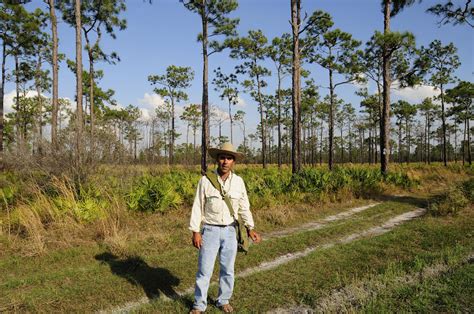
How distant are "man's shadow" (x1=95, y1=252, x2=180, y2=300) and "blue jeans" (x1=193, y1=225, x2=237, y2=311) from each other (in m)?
0.90

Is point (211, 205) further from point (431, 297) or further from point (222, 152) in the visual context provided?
point (431, 297)

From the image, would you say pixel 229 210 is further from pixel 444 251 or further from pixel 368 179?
pixel 368 179

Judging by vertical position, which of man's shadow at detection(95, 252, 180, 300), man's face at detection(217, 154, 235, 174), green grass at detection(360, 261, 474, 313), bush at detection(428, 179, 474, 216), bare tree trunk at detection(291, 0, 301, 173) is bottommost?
man's shadow at detection(95, 252, 180, 300)

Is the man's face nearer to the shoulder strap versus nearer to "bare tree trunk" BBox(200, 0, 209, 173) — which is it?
the shoulder strap

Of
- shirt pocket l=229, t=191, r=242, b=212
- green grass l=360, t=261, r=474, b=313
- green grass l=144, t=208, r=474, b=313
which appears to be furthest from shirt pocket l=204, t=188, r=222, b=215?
green grass l=360, t=261, r=474, b=313

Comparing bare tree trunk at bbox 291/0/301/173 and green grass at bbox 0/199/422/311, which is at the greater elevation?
bare tree trunk at bbox 291/0/301/173

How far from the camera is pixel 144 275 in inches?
201

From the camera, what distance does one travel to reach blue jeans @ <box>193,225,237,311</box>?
12.0ft

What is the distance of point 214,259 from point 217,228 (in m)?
0.35

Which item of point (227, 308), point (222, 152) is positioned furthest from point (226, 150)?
point (227, 308)

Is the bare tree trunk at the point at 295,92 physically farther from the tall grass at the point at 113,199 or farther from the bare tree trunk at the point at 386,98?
the bare tree trunk at the point at 386,98

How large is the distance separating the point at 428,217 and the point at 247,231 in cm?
731

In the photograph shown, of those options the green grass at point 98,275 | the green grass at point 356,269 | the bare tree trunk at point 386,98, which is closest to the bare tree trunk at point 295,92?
the bare tree trunk at point 386,98

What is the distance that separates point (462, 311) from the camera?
3.38 meters
